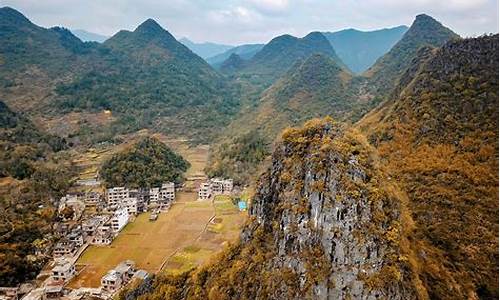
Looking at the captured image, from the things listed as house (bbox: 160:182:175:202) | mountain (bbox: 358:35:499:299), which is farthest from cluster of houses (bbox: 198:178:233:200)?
mountain (bbox: 358:35:499:299)

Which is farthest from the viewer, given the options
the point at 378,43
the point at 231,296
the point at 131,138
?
the point at 378,43

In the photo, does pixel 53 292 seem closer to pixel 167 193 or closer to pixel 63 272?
pixel 63 272

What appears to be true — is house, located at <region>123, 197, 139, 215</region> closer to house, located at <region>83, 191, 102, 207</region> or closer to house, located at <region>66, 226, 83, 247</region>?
house, located at <region>83, 191, 102, 207</region>

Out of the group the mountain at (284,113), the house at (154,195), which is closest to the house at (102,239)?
the house at (154,195)

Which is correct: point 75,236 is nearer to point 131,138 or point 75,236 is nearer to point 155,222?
point 155,222

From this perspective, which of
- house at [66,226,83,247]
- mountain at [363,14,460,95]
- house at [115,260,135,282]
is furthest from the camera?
mountain at [363,14,460,95]

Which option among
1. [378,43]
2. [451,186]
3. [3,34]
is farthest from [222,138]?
[378,43]

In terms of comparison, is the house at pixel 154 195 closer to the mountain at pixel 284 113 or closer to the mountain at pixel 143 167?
the mountain at pixel 143 167
